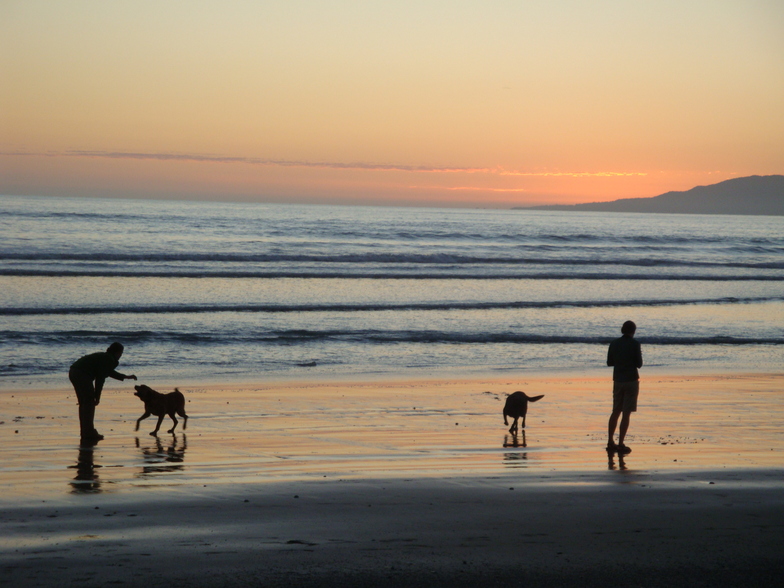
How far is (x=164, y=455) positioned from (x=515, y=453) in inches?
157

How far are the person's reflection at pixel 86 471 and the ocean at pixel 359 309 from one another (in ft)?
14.7

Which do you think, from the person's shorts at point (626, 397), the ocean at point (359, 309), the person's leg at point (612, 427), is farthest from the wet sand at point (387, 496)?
the ocean at point (359, 309)

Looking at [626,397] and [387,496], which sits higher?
[626,397]

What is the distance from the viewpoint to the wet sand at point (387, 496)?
4.91 m

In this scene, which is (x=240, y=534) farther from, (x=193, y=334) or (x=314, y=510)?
(x=193, y=334)

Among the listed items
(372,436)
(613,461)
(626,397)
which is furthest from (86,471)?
(626,397)

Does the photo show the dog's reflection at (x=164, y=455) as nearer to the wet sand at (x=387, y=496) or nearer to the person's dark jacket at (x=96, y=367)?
the wet sand at (x=387, y=496)

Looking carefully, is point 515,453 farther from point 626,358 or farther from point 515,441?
point 626,358

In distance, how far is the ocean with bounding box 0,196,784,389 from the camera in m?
15.4

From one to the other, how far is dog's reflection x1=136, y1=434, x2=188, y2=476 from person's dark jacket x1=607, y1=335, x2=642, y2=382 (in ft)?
17.1

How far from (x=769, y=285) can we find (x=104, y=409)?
32226mm

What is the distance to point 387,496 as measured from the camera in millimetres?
6555

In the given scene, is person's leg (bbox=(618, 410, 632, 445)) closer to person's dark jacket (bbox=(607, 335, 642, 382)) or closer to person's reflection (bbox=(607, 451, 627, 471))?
person's reflection (bbox=(607, 451, 627, 471))

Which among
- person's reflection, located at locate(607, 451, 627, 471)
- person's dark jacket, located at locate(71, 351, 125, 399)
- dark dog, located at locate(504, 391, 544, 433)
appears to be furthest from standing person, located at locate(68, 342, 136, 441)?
person's reflection, located at locate(607, 451, 627, 471)
